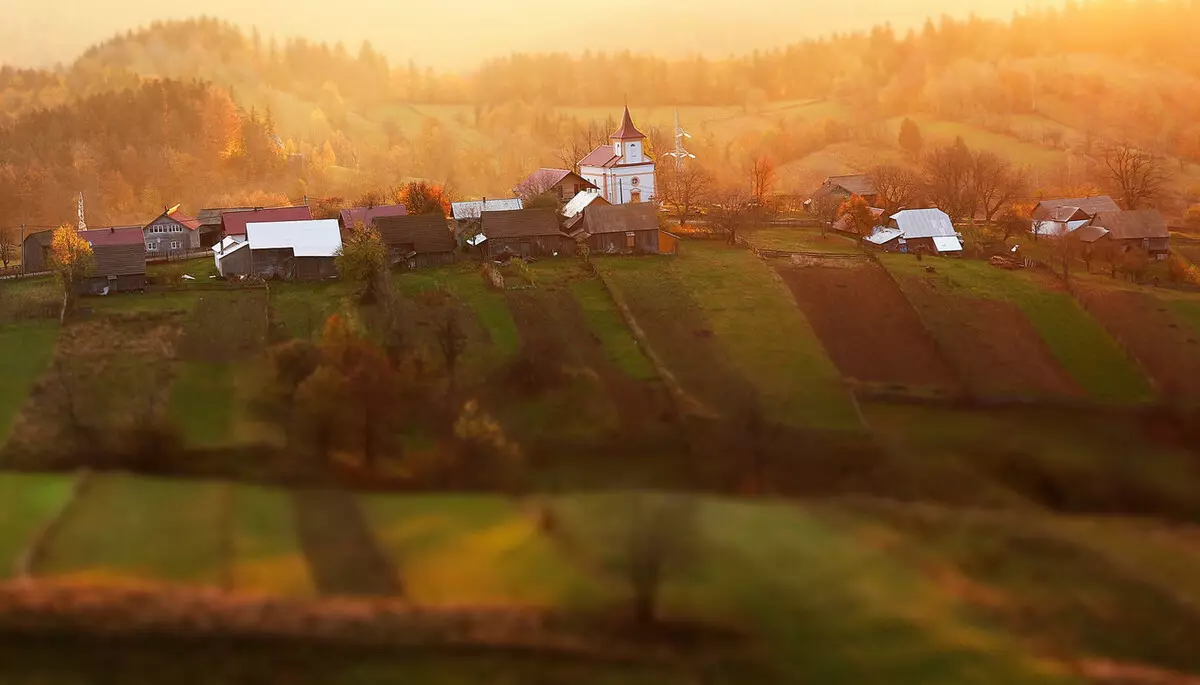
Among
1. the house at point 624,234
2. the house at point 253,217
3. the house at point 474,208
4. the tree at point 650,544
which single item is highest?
the house at point 253,217

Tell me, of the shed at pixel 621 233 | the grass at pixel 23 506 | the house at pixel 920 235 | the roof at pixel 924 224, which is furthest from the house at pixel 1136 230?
the grass at pixel 23 506

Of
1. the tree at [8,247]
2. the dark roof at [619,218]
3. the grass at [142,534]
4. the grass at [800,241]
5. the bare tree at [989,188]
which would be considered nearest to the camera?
the grass at [142,534]

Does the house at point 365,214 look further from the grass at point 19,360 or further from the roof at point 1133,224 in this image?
the roof at point 1133,224

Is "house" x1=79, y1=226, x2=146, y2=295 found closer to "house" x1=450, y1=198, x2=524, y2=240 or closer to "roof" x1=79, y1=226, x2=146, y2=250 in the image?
"roof" x1=79, y1=226, x2=146, y2=250

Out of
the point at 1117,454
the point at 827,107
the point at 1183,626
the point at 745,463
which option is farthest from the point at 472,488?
the point at 827,107

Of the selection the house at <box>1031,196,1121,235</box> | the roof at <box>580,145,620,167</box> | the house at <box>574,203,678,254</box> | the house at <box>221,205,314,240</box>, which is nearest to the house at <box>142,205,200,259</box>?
the house at <box>221,205,314,240</box>
